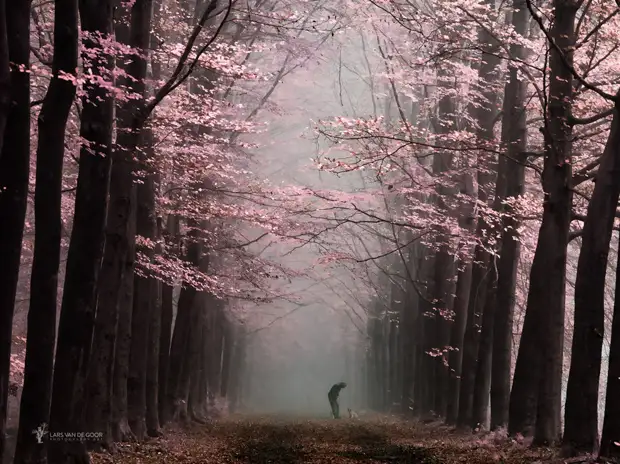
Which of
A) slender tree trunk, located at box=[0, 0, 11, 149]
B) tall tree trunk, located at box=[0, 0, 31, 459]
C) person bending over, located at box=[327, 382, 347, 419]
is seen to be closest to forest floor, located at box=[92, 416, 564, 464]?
tall tree trunk, located at box=[0, 0, 31, 459]

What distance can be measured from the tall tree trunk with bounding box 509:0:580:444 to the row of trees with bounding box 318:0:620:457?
0.02 metres

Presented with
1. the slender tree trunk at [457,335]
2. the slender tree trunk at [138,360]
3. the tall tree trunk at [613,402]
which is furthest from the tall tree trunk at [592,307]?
the slender tree trunk at [457,335]

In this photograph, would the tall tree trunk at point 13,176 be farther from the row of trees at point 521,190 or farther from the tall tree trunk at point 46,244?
the row of trees at point 521,190

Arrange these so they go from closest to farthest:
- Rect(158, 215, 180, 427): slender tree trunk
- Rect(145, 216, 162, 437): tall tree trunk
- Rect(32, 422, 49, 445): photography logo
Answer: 1. Rect(32, 422, 49, 445): photography logo
2. Rect(145, 216, 162, 437): tall tree trunk
3. Rect(158, 215, 180, 427): slender tree trunk

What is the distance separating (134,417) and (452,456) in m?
6.50

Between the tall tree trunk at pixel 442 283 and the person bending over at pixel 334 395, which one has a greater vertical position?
the tall tree trunk at pixel 442 283

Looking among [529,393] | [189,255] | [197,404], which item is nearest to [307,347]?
[197,404]

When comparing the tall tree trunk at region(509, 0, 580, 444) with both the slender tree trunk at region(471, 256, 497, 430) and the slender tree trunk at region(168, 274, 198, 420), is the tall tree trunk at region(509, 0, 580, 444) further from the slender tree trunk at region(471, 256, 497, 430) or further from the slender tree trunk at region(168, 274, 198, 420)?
the slender tree trunk at region(168, 274, 198, 420)

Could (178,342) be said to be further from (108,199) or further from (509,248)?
(108,199)

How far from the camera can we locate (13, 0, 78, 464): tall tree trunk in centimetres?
798

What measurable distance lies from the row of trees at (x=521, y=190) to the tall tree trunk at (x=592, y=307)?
16mm

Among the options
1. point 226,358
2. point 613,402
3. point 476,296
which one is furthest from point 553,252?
point 226,358

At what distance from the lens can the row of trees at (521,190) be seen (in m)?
10.3

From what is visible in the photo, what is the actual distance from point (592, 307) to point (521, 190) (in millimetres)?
5895
